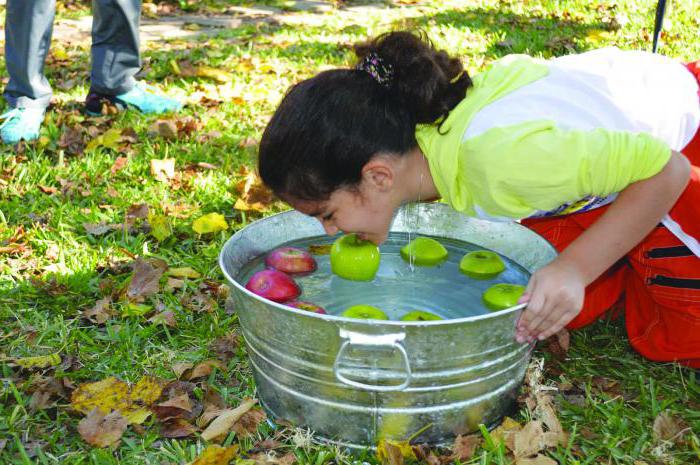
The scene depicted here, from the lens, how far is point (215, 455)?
1.68m

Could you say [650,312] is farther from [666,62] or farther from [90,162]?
[90,162]

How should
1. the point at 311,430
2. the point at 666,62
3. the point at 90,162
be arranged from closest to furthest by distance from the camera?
1. the point at 311,430
2. the point at 666,62
3. the point at 90,162

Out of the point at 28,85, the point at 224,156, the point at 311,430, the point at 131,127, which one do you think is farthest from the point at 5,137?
the point at 311,430

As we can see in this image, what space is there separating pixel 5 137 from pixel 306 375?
95.0 inches

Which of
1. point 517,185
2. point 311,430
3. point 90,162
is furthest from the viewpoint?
point 90,162

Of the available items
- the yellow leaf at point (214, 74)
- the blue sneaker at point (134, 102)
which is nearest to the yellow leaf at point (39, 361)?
the blue sneaker at point (134, 102)

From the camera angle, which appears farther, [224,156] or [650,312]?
[224,156]

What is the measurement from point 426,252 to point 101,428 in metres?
1.02

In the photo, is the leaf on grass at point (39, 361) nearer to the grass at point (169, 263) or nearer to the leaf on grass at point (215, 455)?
the grass at point (169, 263)

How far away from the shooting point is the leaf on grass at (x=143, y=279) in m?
2.38

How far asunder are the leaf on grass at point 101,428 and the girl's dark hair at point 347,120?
2.21ft

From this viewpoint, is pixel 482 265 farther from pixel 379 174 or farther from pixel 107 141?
pixel 107 141

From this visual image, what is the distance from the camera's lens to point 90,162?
3.22 meters

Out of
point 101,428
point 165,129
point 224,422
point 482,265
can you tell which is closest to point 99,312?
point 101,428
